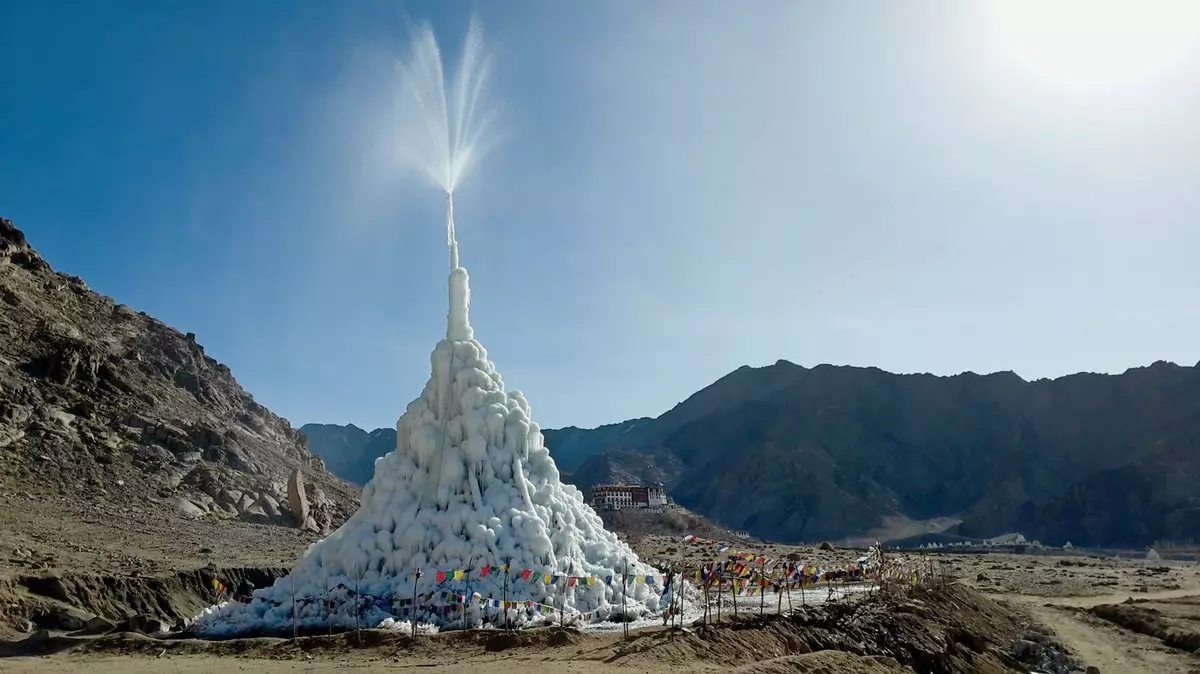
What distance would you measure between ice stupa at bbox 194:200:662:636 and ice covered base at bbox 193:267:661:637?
0.05 m

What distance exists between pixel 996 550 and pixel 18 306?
4391 inches

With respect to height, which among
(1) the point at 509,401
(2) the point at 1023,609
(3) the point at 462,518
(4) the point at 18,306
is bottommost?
(2) the point at 1023,609

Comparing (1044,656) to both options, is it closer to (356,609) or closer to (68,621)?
(356,609)

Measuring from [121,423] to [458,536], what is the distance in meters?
48.9

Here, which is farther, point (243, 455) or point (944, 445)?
point (944, 445)

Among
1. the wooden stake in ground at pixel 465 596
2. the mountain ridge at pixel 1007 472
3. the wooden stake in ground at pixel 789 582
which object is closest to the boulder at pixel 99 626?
the wooden stake in ground at pixel 465 596

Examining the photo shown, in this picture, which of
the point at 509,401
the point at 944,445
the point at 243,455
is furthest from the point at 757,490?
the point at 509,401

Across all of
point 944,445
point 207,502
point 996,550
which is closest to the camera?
point 207,502

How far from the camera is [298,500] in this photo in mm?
70250

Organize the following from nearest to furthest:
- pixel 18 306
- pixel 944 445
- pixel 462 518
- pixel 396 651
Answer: pixel 396 651 < pixel 462 518 < pixel 18 306 < pixel 944 445

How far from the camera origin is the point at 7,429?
194 feet

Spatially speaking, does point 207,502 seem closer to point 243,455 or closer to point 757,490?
point 243,455

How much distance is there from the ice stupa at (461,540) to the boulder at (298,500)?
37.7m

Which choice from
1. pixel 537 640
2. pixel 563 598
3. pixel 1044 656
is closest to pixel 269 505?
pixel 563 598
